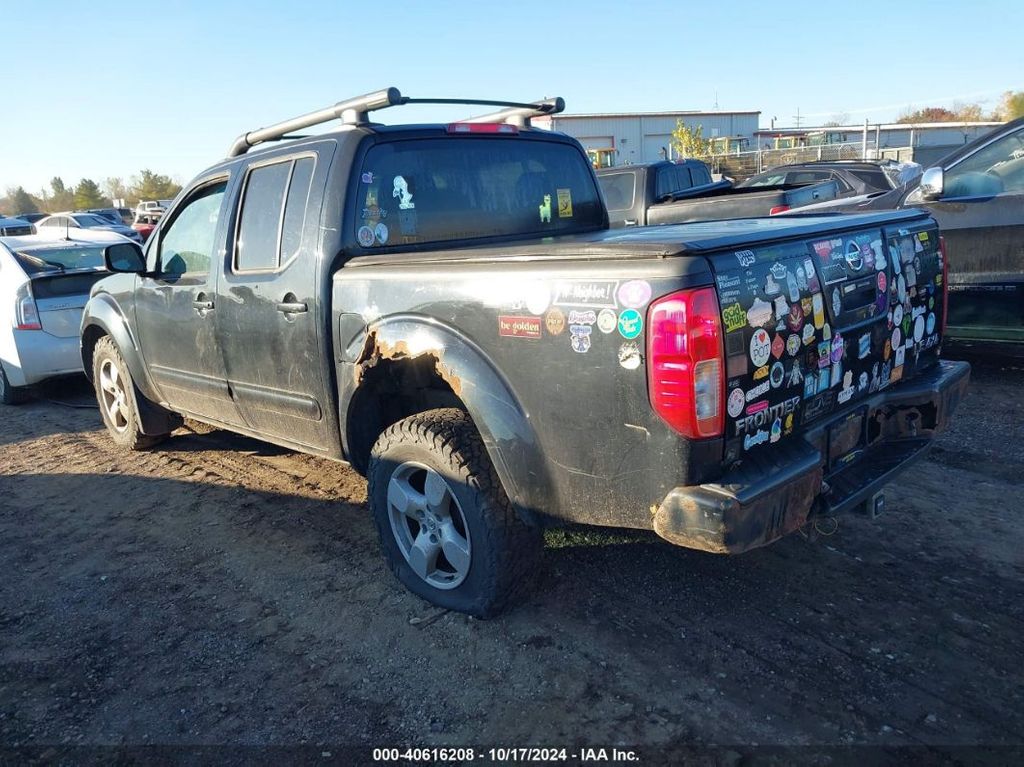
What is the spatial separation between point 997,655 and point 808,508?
36.0 inches

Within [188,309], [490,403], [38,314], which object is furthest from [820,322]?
[38,314]

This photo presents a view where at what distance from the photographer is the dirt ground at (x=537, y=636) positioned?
2.69 metres

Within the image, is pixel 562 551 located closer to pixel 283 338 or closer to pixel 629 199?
pixel 283 338

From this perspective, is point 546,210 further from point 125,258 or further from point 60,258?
point 60,258

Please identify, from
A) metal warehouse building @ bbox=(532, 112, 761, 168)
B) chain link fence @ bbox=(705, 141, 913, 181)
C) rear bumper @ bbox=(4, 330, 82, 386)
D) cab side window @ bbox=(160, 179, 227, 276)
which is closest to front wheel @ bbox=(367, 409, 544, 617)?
cab side window @ bbox=(160, 179, 227, 276)

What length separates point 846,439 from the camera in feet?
10.2

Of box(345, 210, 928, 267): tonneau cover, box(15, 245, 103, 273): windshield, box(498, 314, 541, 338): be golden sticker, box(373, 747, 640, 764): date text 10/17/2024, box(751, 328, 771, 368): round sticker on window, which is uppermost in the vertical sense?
box(345, 210, 928, 267): tonneau cover

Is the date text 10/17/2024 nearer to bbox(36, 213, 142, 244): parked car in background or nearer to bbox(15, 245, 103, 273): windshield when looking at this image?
bbox(15, 245, 103, 273): windshield

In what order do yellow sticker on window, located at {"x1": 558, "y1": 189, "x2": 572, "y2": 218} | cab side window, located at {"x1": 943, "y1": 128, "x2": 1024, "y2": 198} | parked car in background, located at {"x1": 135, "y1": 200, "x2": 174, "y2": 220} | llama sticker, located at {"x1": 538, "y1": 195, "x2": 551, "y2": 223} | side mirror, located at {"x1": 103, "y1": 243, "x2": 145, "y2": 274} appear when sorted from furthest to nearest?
1. parked car in background, located at {"x1": 135, "y1": 200, "x2": 174, "y2": 220}
2. cab side window, located at {"x1": 943, "y1": 128, "x2": 1024, "y2": 198}
3. side mirror, located at {"x1": 103, "y1": 243, "x2": 145, "y2": 274}
4. yellow sticker on window, located at {"x1": 558, "y1": 189, "x2": 572, "y2": 218}
5. llama sticker, located at {"x1": 538, "y1": 195, "x2": 551, "y2": 223}

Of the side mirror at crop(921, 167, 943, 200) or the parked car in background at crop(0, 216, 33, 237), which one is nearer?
the side mirror at crop(921, 167, 943, 200)

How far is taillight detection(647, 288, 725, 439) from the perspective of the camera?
238 cm

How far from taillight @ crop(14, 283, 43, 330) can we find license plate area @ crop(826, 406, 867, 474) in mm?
7162

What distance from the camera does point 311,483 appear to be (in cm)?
511

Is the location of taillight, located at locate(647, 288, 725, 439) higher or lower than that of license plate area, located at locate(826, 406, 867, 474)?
higher
